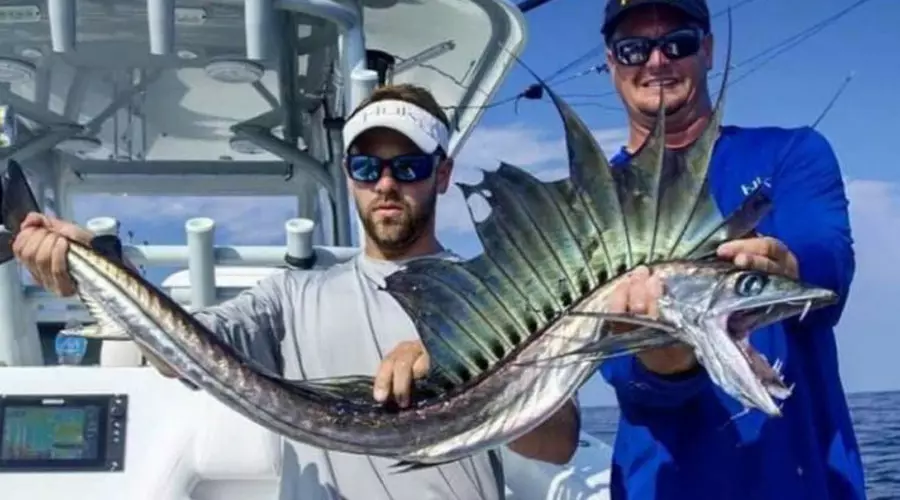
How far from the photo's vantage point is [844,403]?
208 centimetres

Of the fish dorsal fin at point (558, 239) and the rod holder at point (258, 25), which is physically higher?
the rod holder at point (258, 25)

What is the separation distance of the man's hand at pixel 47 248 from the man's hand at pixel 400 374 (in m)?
0.63

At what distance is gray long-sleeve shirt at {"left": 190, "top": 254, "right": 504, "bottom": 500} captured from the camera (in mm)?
2049

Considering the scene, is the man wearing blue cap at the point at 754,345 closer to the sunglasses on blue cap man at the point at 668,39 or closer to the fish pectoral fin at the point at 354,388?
the sunglasses on blue cap man at the point at 668,39

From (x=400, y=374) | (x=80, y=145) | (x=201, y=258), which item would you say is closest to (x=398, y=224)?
(x=400, y=374)

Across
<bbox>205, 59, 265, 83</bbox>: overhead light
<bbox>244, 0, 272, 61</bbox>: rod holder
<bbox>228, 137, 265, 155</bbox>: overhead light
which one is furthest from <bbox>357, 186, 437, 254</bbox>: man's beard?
<bbox>228, 137, 265, 155</bbox>: overhead light

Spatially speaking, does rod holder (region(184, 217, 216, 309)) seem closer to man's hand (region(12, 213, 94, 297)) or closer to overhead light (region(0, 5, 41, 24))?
man's hand (region(12, 213, 94, 297))

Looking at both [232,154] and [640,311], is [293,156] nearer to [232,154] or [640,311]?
[232,154]

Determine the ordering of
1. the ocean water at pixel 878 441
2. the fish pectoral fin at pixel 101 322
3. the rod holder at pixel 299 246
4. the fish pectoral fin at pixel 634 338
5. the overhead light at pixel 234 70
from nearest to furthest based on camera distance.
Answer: the fish pectoral fin at pixel 634 338
the fish pectoral fin at pixel 101 322
the rod holder at pixel 299 246
the overhead light at pixel 234 70
the ocean water at pixel 878 441

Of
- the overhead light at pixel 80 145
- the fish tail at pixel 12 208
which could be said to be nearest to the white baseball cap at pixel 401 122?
the fish tail at pixel 12 208

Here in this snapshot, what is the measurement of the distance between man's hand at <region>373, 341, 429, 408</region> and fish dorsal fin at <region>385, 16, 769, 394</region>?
0.11 ft

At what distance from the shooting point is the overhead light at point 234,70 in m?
4.66

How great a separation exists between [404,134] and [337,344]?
439 millimetres

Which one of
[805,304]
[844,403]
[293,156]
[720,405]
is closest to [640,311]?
[805,304]
